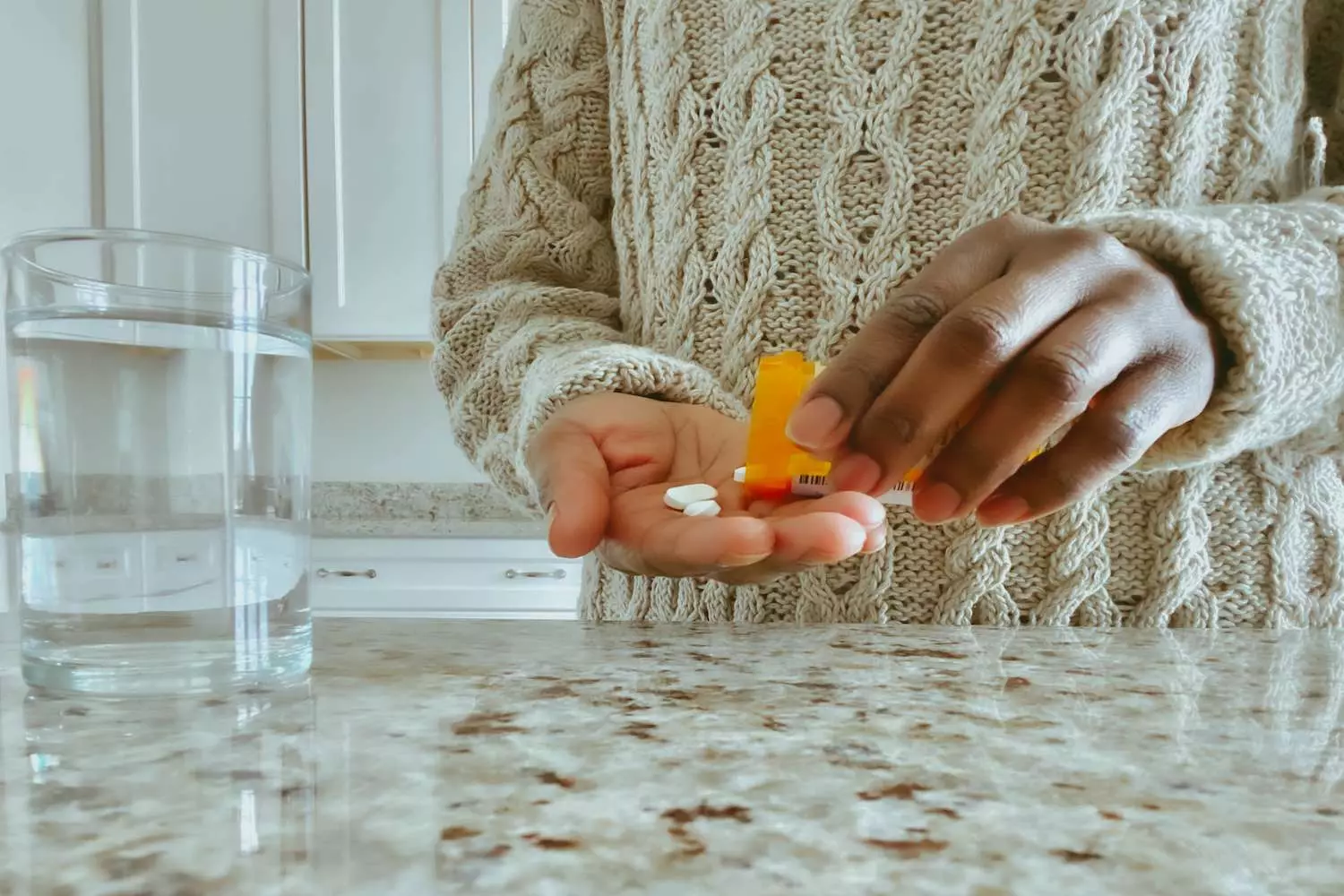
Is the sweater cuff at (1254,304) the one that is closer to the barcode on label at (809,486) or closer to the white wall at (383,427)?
the barcode on label at (809,486)

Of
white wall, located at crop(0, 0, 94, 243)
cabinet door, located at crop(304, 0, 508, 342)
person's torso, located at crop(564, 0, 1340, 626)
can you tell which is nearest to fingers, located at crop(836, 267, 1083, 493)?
person's torso, located at crop(564, 0, 1340, 626)

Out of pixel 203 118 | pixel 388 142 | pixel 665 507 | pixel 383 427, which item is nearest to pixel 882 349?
pixel 665 507

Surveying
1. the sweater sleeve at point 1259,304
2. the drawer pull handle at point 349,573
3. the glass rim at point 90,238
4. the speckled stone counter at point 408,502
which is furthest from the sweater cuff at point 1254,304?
the speckled stone counter at point 408,502

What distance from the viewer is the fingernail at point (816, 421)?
1.08 ft

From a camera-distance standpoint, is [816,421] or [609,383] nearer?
[816,421]

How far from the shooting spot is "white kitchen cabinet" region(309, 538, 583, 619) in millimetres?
1694

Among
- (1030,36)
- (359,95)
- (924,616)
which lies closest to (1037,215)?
(1030,36)

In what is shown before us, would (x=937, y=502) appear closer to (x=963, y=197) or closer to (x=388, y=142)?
(x=963, y=197)

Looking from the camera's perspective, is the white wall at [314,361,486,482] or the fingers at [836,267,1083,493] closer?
the fingers at [836,267,1083,493]

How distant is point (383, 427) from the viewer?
7.11ft

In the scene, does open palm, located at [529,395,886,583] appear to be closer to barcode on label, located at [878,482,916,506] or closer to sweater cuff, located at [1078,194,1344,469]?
barcode on label, located at [878,482,916,506]

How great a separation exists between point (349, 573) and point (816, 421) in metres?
1.54

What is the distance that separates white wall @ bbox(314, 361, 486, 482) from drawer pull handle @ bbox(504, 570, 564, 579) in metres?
0.50

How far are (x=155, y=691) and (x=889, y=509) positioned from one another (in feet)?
1.28
